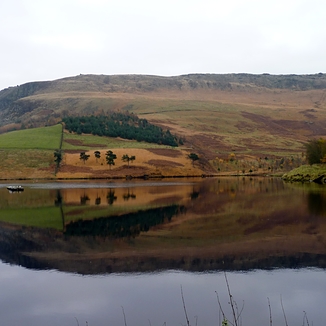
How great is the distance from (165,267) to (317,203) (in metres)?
26.6

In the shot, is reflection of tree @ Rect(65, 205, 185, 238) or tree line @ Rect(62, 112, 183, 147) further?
tree line @ Rect(62, 112, 183, 147)

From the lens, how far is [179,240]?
1135 inches

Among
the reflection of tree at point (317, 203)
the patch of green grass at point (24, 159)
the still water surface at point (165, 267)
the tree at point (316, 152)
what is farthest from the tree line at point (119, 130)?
the still water surface at point (165, 267)

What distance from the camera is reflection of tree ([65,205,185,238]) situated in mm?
32025

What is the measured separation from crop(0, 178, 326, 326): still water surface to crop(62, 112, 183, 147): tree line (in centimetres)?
8833

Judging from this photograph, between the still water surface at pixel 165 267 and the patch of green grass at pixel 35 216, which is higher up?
the still water surface at pixel 165 267

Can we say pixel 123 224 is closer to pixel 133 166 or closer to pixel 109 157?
pixel 109 157

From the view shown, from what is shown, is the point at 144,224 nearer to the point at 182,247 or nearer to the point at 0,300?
the point at 182,247

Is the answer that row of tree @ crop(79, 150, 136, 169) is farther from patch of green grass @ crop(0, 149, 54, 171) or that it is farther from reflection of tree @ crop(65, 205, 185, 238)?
reflection of tree @ crop(65, 205, 185, 238)

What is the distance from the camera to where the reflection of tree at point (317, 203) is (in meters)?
39.3

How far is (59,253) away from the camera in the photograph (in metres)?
26.4

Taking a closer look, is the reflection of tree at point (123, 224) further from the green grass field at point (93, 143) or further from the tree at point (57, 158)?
the green grass field at point (93, 143)

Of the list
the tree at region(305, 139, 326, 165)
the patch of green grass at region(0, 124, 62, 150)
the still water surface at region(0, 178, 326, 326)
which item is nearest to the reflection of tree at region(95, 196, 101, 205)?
the still water surface at region(0, 178, 326, 326)

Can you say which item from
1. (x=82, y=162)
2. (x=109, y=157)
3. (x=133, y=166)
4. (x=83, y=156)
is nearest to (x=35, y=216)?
(x=109, y=157)
